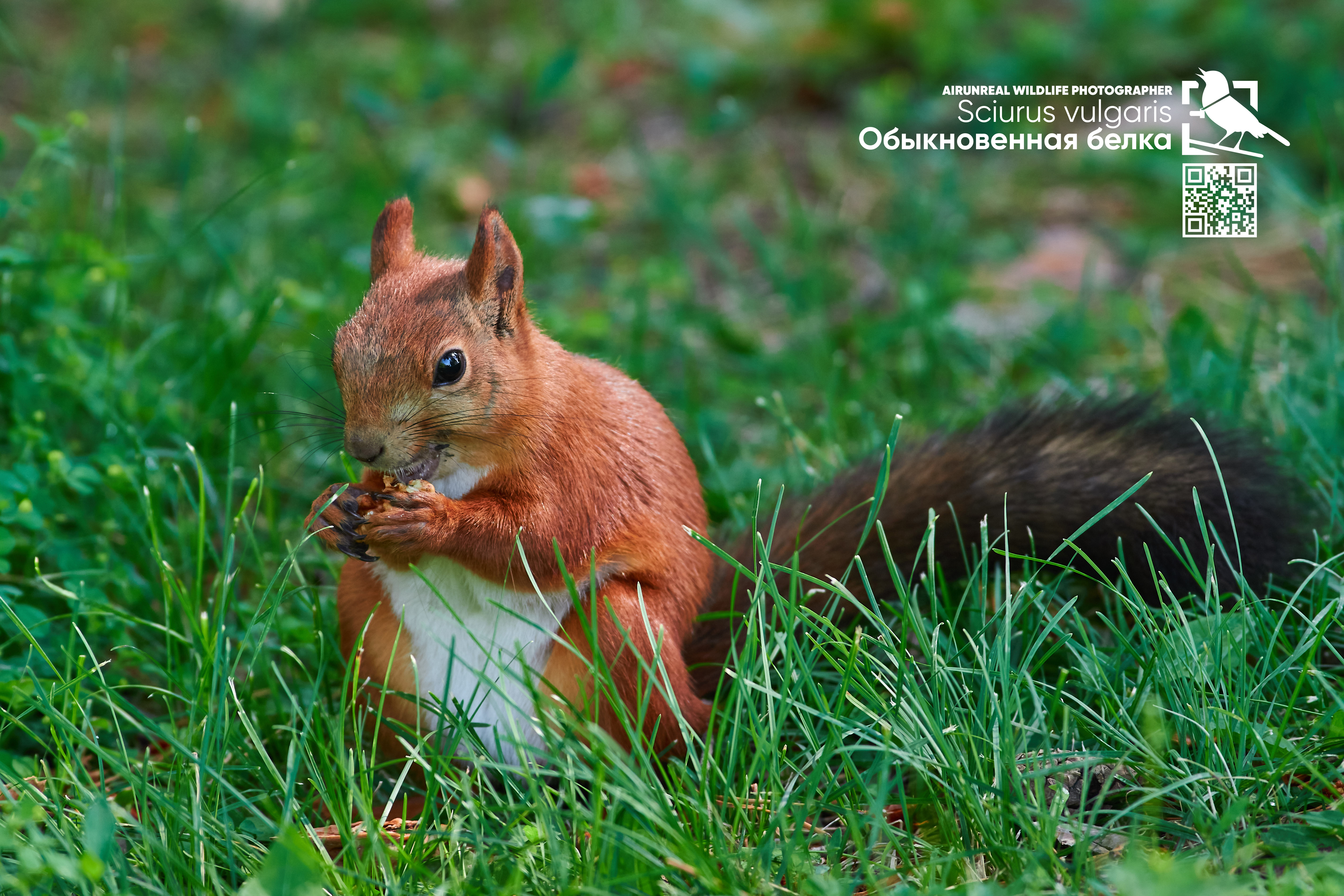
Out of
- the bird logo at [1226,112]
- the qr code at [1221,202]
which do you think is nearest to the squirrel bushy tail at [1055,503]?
A: the qr code at [1221,202]

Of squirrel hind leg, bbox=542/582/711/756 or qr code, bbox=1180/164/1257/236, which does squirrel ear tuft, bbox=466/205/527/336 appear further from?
qr code, bbox=1180/164/1257/236

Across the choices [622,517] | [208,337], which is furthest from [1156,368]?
[208,337]

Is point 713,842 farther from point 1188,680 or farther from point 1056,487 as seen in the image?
point 1056,487

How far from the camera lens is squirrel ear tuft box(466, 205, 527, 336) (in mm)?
1770

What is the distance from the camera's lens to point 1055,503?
197 cm

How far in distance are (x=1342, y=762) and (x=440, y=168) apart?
3284 millimetres

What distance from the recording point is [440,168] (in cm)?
414

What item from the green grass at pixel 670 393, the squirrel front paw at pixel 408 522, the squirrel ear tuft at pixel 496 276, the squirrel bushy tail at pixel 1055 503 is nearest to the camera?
the green grass at pixel 670 393

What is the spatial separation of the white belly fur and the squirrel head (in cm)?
17

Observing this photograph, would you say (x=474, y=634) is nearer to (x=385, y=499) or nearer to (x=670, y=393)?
(x=385, y=499)

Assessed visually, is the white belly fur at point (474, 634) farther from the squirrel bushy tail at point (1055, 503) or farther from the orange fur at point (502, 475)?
the squirrel bushy tail at point (1055, 503)

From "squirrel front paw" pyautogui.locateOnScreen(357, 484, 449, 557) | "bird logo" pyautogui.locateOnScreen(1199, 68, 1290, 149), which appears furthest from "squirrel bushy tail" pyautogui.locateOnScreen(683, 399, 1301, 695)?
"bird logo" pyautogui.locateOnScreen(1199, 68, 1290, 149)

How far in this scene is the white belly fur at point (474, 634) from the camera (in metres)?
1.79

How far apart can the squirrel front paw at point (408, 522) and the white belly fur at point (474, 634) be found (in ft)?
0.29
